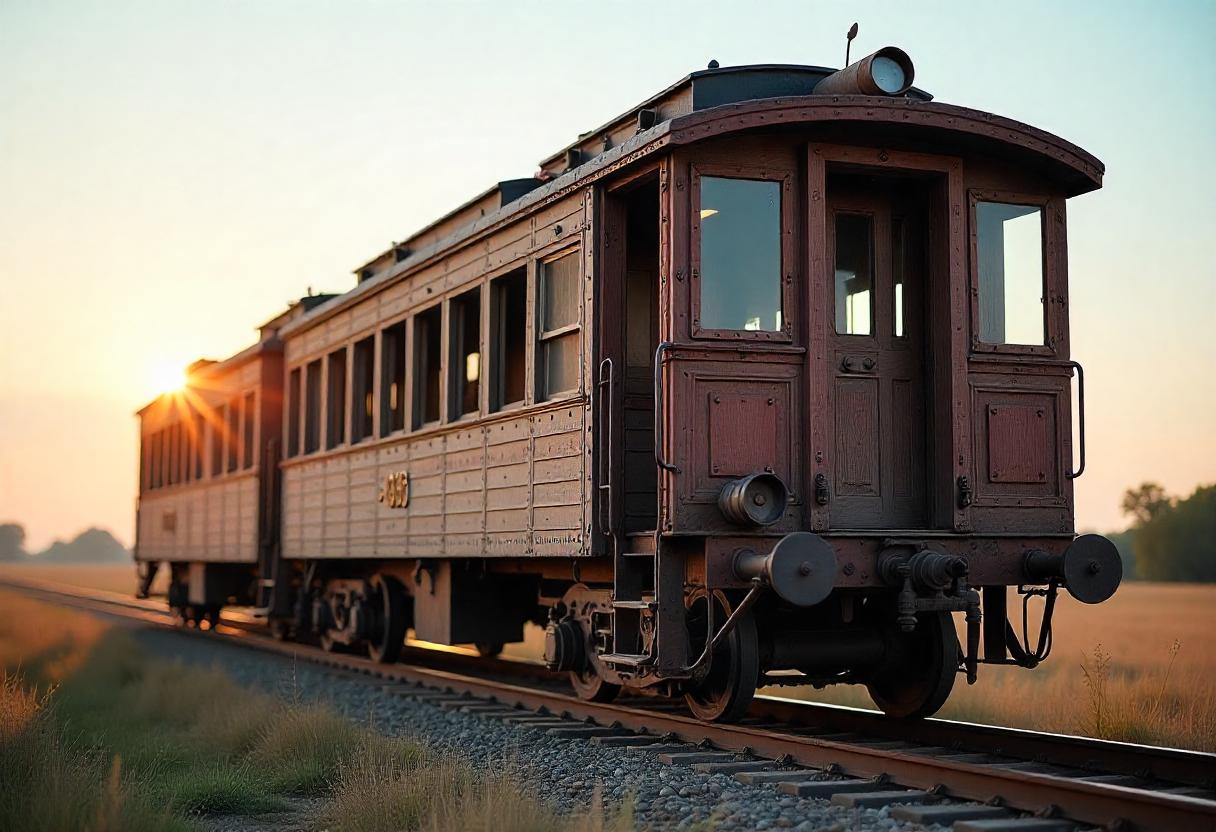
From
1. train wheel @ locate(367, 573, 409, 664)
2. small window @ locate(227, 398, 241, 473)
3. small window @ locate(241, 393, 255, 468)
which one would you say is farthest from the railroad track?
small window @ locate(227, 398, 241, 473)

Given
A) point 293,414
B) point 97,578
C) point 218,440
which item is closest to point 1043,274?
point 293,414

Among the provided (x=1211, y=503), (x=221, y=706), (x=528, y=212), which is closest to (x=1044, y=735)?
(x=528, y=212)

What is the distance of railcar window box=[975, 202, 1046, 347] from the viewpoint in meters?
8.45

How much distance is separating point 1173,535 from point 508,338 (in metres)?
40.5

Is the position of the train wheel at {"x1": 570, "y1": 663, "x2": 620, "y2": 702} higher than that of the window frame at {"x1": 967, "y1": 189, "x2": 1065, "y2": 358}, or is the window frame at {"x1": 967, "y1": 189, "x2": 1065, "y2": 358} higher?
the window frame at {"x1": 967, "y1": 189, "x2": 1065, "y2": 358}

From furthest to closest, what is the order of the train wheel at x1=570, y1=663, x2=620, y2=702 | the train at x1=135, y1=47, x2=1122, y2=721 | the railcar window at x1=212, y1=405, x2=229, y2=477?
the railcar window at x1=212, y1=405, x2=229, y2=477 → the train wheel at x1=570, y1=663, x2=620, y2=702 → the train at x1=135, y1=47, x2=1122, y2=721

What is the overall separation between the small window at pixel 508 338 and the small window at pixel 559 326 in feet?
1.66

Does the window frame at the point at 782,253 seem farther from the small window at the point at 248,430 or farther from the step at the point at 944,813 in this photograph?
the small window at the point at 248,430

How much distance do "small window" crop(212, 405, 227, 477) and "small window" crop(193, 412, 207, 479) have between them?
2.80 feet

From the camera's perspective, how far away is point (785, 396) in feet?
25.9

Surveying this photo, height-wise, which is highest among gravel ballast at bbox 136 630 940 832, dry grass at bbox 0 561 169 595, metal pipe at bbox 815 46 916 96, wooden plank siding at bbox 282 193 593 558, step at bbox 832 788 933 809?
metal pipe at bbox 815 46 916 96

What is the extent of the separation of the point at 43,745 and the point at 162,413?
17307mm

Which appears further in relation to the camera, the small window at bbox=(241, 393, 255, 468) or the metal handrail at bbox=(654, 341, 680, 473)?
the small window at bbox=(241, 393, 255, 468)

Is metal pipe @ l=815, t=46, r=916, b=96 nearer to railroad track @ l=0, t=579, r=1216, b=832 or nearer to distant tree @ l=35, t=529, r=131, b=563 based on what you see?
railroad track @ l=0, t=579, r=1216, b=832
